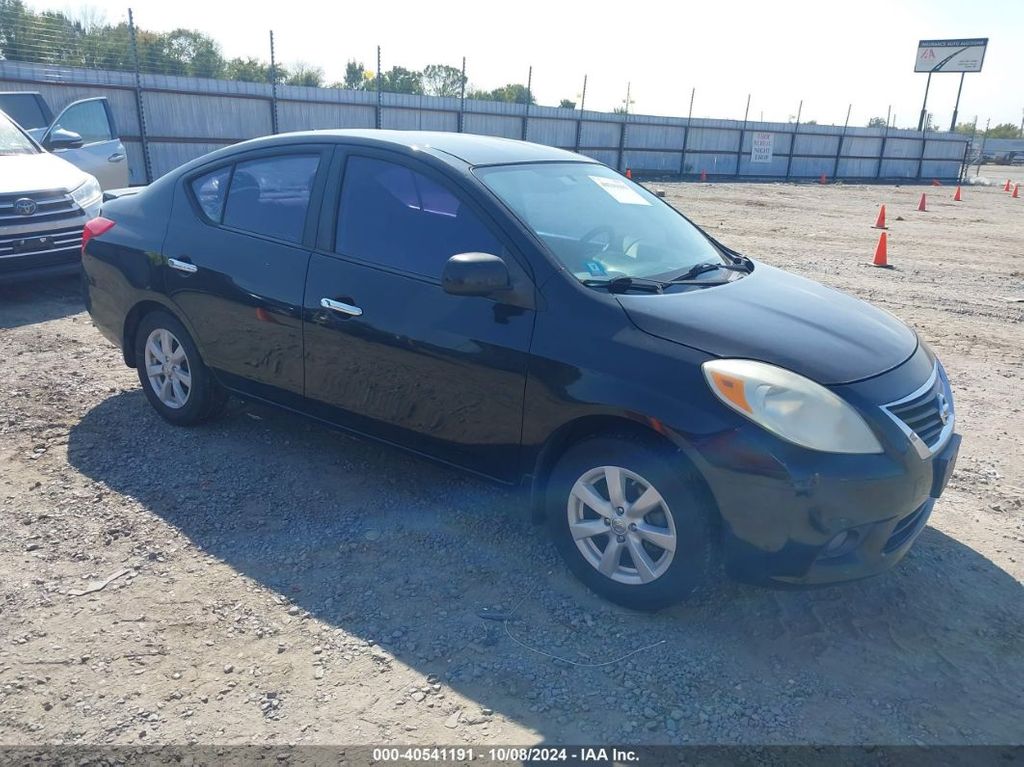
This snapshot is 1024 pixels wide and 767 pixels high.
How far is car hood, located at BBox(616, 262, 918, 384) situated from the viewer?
3.06 meters

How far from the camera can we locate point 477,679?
287 cm

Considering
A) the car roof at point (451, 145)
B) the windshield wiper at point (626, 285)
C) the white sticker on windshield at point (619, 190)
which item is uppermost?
the car roof at point (451, 145)

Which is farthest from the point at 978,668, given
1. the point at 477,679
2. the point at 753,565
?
the point at 477,679

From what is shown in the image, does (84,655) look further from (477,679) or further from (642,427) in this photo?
(642,427)

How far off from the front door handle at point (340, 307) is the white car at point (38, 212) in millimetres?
4638

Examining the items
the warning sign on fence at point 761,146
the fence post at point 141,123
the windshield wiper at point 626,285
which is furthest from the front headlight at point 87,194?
the warning sign on fence at point 761,146

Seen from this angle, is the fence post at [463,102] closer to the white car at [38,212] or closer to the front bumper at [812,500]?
the white car at [38,212]

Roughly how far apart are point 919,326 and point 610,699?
22.1 feet

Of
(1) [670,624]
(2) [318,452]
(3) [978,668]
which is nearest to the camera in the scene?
(3) [978,668]

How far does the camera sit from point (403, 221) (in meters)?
3.78

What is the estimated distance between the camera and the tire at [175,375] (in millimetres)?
4648

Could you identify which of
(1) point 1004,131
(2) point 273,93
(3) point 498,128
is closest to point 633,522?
(2) point 273,93

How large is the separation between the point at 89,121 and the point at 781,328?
35.4 feet

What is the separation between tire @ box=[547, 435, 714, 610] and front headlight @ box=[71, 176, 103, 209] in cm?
678
